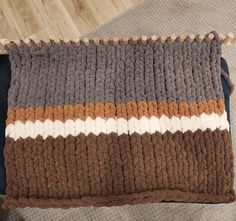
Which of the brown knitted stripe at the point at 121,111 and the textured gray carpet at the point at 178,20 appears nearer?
the brown knitted stripe at the point at 121,111

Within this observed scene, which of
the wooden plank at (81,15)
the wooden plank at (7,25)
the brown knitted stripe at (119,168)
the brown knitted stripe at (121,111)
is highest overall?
the wooden plank at (7,25)

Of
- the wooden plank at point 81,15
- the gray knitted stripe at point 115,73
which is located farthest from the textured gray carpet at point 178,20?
the gray knitted stripe at point 115,73

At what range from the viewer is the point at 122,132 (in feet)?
2.88

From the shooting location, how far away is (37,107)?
88 cm

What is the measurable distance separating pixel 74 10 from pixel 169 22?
15.6 inches

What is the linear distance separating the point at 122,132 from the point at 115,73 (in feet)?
0.50

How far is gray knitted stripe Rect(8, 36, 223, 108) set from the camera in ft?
2.93

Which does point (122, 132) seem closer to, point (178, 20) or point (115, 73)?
point (115, 73)

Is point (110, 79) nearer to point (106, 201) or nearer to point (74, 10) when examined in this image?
point (106, 201)

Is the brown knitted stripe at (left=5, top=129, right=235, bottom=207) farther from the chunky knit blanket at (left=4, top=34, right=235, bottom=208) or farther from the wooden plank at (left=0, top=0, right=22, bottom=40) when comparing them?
the wooden plank at (left=0, top=0, right=22, bottom=40)

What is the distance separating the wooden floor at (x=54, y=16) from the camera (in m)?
1.48

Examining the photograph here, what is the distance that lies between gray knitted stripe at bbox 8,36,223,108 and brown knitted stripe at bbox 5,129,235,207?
0.10 metres

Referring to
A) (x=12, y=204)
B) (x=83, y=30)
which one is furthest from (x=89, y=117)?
(x=83, y=30)

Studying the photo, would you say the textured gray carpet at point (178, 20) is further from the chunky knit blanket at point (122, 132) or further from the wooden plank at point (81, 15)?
the chunky knit blanket at point (122, 132)
